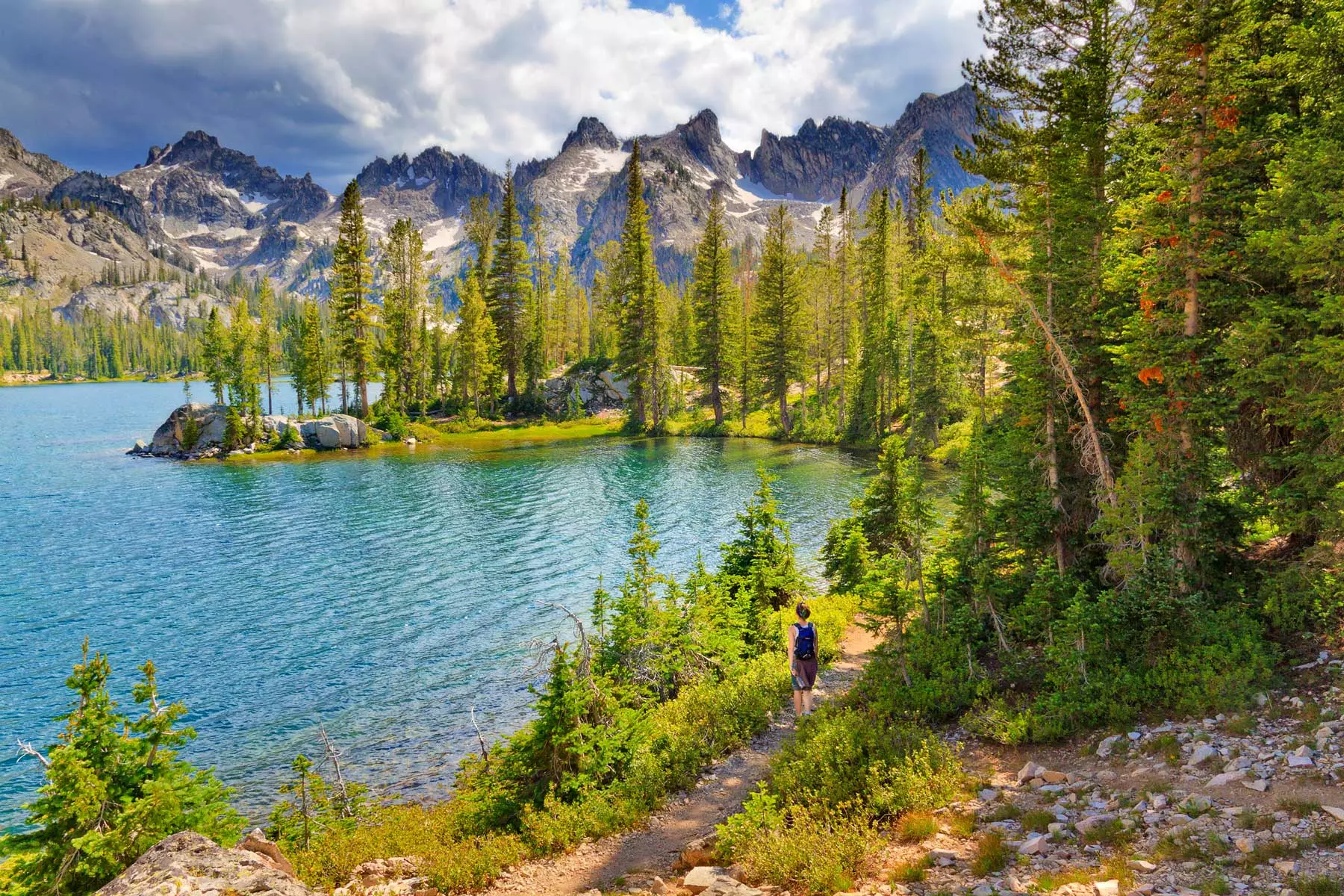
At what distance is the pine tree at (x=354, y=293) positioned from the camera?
62906mm

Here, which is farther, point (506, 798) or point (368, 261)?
point (368, 261)

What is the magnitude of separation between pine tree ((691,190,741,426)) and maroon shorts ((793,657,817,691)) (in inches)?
2150

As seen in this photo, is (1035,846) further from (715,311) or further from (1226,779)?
(715,311)

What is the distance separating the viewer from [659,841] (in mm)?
10250

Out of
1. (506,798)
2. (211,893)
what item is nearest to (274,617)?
(506,798)

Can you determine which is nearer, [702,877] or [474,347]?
[702,877]

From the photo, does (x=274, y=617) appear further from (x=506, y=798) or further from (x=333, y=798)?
(x=506, y=798)

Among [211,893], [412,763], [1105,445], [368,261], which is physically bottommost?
[412,763]

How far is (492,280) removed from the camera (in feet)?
252

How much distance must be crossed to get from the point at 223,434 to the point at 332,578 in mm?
39085

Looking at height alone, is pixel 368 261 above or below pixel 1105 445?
above

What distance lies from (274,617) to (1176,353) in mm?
25832

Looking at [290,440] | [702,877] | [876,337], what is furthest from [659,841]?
[290,440]

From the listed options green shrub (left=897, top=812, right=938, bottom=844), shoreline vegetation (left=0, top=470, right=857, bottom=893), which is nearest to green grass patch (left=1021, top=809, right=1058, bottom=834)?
green shrub (left=897, top=812, right=938, bottom=844)
